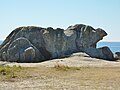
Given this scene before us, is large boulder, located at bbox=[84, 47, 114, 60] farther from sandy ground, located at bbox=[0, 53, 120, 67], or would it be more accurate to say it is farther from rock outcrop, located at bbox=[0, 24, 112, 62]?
sandy ground, located at bbox=[0, 53, 120, 67]

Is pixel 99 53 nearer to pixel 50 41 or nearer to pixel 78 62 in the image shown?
pixel 50 41

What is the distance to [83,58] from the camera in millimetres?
47156

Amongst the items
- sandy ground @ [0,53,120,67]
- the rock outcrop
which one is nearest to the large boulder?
the rock outcrop

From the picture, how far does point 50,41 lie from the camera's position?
53906mm

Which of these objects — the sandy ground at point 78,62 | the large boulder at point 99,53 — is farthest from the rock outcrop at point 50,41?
the sandy ground at point 78,62

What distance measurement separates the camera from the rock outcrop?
51.2 m

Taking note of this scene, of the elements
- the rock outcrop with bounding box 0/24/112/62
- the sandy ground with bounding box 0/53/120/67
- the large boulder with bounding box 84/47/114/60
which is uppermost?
the rock outcrop with bounding box 0/24/112/62

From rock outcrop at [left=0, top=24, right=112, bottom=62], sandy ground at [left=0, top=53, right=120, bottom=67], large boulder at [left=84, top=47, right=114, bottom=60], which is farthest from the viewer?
large boulder at [left=84, top=47, right=114, bottom=60]

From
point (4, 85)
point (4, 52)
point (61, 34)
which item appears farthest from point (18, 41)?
point (4, 85)

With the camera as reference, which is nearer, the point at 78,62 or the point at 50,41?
the point at 78,62

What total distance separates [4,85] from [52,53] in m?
33.3

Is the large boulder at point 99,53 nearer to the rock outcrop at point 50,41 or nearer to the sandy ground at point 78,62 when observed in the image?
the rock outcrop at point 50,41

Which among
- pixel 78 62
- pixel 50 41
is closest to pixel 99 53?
pixel 50 41

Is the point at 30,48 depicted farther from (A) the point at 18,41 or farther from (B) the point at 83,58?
(B) the point at 83,58
